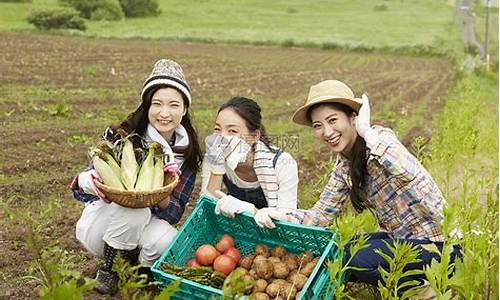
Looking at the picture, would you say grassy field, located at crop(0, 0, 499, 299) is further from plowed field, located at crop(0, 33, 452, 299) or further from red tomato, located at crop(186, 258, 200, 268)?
red tomato, located at crop(186, 258, 200, 268)

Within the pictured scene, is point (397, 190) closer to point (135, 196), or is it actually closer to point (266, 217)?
point (266, 217)

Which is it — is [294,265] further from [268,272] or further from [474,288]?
[474,288]

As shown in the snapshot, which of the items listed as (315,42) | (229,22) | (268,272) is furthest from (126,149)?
(229,22)

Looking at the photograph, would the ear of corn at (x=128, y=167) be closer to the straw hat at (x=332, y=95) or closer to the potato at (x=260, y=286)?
the potato at (x=260, y=286)

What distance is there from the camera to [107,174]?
3.27 meters

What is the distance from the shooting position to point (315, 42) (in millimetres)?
27562

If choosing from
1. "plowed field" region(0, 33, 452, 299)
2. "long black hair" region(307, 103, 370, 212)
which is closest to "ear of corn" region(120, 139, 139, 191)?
"plowed field" region(0, 33, 452, 299)

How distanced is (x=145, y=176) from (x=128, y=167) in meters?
0.12

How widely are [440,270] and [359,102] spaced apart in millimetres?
1103

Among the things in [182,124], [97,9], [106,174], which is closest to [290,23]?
[97,9]

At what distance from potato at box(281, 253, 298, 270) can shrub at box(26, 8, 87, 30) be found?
921 inches

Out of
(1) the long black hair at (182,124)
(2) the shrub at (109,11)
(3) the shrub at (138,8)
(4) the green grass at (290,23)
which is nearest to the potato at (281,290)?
(1) the long black hair at (182,124)

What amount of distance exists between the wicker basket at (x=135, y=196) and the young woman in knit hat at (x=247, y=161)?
435mm

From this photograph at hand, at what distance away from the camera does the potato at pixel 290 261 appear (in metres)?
3.26
